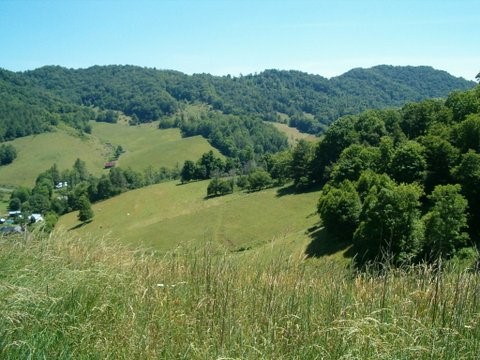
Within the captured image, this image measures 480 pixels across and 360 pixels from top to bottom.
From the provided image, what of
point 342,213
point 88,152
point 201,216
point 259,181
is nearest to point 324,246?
point 342,213

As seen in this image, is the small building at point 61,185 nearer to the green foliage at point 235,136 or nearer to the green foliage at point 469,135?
the green foliage at point 235,136

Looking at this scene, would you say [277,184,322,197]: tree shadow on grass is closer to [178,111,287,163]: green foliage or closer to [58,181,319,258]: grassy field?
[58,181,319,258]: grassy field

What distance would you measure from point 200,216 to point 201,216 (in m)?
0.19

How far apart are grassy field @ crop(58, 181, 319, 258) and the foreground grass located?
42589 millimetres

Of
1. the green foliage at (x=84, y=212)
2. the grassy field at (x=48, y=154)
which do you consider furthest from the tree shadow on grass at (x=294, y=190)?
the grassy field at (x=48, y=154)

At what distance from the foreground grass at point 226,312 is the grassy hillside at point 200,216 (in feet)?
140

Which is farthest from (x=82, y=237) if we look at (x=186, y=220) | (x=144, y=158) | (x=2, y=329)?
(x=144, y=158)

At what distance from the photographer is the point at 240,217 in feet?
231

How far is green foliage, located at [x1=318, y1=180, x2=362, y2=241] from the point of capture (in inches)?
1816

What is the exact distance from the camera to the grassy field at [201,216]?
6122 centimetres

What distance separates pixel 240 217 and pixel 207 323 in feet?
216

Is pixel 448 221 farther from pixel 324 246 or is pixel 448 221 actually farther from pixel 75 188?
pixel 75 188

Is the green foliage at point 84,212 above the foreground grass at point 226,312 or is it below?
below

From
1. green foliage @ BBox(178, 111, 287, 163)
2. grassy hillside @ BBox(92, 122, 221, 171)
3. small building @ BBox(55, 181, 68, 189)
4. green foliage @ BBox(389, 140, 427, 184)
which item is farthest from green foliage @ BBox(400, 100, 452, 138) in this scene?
small building @ BBox(55, 181, 68, 189)
